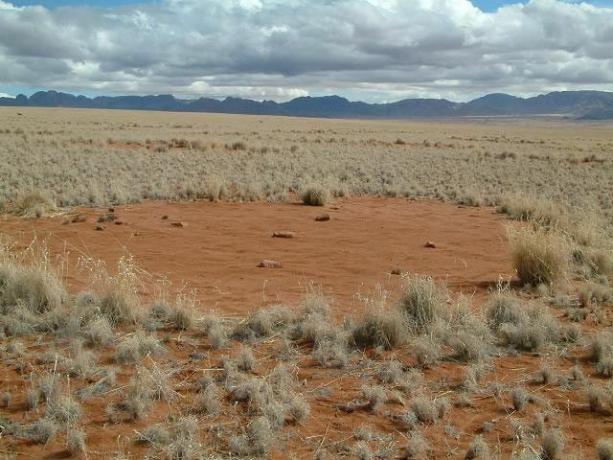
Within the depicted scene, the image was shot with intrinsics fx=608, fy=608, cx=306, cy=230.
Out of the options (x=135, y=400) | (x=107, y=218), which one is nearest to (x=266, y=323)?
(x=135, y=400)

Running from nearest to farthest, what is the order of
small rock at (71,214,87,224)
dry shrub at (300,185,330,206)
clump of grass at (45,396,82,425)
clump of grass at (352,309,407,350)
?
1. clump of grass at (45,396,82,425)
2. clump of grass at (352,309,407,350)
3. small rock at (71,214,87,224)
4. dry shrub at (300,185,330,206)

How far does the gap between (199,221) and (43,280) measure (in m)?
7.15

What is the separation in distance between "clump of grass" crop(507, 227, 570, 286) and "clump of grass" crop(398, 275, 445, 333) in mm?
2374

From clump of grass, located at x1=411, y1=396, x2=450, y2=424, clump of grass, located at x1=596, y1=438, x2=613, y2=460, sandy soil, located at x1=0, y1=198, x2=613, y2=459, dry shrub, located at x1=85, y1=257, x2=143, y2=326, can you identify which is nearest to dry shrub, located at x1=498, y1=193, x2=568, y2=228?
sandy soil, located at x1=0, y1=198, x2=613, y2=459

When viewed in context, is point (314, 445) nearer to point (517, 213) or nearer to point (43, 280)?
point (43, 280)

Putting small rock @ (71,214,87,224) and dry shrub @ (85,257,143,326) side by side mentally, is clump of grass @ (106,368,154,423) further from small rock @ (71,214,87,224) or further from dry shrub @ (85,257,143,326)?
small rock @ (71,214,87,224)

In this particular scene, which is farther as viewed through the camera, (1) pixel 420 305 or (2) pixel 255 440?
(1) pixel 420 305

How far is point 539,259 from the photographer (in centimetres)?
916

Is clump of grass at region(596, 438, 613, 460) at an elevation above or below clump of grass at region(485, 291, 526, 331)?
below

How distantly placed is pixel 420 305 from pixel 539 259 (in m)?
2.84

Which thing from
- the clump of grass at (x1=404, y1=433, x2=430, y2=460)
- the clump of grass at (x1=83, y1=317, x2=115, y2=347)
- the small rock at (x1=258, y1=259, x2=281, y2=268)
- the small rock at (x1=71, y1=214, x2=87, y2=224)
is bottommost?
the clump of grass at (x1=404, y1=433, x2=430, y2=460)

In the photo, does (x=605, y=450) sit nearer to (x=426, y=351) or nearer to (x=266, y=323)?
(x=426, y=351)

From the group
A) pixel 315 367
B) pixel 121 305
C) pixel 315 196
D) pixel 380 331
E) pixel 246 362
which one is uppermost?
pixel 315 196

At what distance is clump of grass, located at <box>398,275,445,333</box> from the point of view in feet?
23.5
